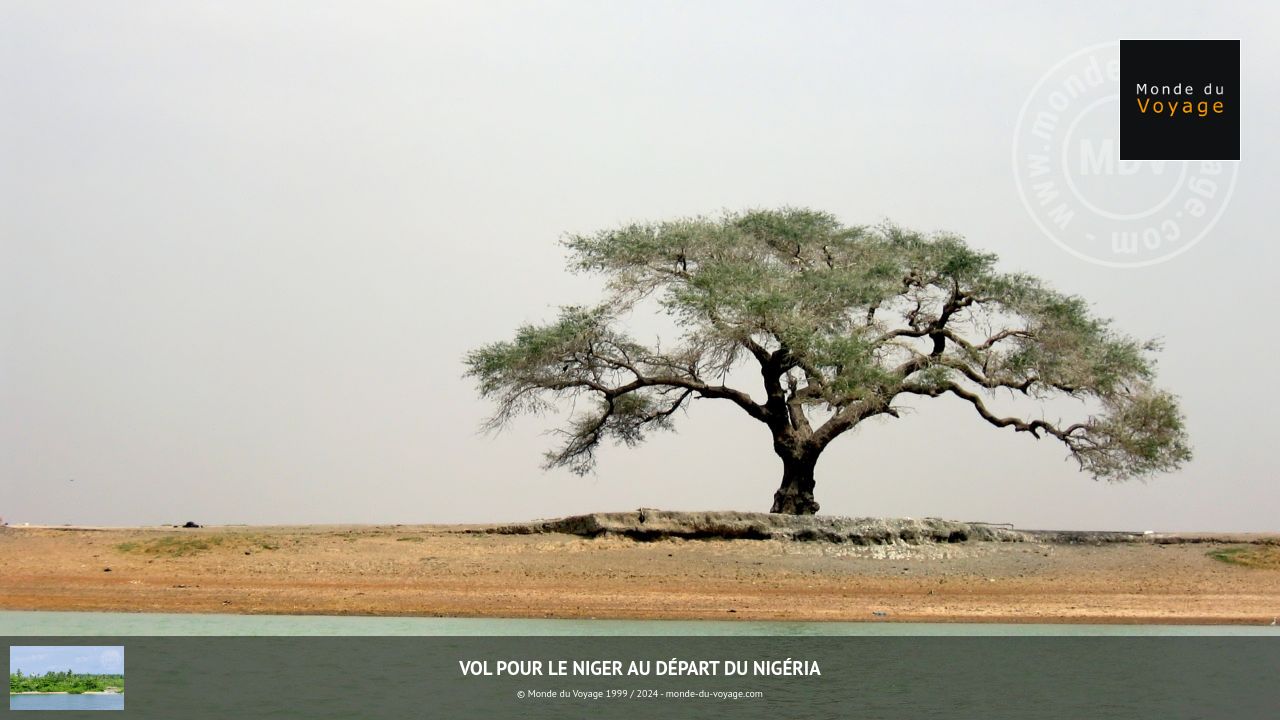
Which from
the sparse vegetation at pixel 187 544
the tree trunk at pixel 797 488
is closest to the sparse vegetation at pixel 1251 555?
the tree trunk at pixel 797 488

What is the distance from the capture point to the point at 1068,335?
30516 millimetres

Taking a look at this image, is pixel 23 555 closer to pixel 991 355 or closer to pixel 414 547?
pixel 414 547

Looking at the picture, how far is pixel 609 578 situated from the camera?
23.4 m
